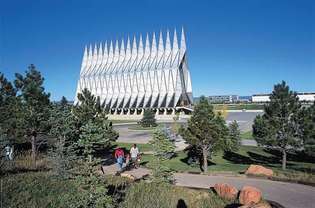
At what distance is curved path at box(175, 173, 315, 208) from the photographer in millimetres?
11125

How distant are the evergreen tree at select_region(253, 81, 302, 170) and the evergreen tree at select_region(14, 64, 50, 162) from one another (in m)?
13.1

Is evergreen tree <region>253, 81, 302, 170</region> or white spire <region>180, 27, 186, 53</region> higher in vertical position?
white spire <region>180, 27, 186, 53</region>

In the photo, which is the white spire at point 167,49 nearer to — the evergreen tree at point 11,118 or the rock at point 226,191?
the evergreen tree at point 11,118

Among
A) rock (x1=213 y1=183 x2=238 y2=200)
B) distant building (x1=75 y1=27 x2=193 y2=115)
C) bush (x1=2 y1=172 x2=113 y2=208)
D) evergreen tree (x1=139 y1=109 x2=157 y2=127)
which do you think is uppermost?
distant building (x1=75 y1=27 x2=193 y2=115)

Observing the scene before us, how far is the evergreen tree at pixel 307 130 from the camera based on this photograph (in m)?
19.4

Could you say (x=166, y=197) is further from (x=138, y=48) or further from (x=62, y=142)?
(x=138, y=48)

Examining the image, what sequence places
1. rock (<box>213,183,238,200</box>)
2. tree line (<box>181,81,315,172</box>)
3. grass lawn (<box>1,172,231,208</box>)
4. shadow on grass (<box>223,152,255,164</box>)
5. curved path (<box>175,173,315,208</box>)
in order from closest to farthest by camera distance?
grass lawn (<box>1,172,231,208</box>)
curved path (<box>175,173,315,208</box>)
rock (<box>213,183,238,200</box>)
tree line (<box>181,81,315,172</box>)
shadow on grass (<box>223,152,255,164</box>)

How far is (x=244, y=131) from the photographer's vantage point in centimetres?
4409

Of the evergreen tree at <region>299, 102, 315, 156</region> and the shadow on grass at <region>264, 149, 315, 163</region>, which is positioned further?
the shadow on grass at <region>264, 149, 315, 163</region>

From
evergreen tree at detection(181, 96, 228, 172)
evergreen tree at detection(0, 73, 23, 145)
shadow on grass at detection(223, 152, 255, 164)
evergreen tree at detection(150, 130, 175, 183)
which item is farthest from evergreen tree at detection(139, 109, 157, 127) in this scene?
evergreen tree at detection(150, 130, 175, 183)

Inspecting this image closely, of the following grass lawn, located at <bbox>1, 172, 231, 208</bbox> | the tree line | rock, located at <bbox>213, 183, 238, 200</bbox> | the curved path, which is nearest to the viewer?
grass lawn, located at <bbox>1, 172, 231, 208</bbox>

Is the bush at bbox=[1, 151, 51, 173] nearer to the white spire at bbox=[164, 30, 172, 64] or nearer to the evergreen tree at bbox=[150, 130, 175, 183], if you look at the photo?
the evergreen tree at bbox=[150, 130, 175, 183]

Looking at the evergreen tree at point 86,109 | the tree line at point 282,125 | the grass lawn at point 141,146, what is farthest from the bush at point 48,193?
the grass lawn at point 141,146

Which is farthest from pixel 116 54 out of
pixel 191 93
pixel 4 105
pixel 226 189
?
pixel 226 189
